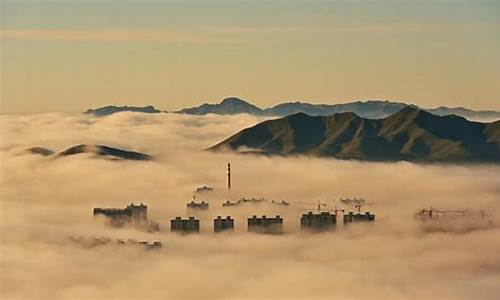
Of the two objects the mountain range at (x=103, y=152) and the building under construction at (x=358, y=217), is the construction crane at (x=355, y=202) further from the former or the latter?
the mountain range at (x=103, y=152)

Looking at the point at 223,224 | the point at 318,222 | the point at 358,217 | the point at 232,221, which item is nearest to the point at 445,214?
the point at 358,217

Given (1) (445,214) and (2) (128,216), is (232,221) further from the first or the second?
(1) (445,214)

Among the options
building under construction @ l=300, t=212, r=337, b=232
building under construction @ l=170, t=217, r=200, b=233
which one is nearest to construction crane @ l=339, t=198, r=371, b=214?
building under construction @ l=300, t=212, r=337, b=232

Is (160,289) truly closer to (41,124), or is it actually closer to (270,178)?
(270,178)

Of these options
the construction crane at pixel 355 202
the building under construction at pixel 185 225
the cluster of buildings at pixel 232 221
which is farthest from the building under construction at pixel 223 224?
the construction crane at pixel 355 202

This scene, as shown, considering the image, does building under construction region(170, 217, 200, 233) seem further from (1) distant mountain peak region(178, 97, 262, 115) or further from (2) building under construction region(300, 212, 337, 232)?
(1) distant mountain peak region(178, 97, 262, 115)

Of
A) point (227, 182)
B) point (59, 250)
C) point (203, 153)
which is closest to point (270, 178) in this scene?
point (227, 182)
